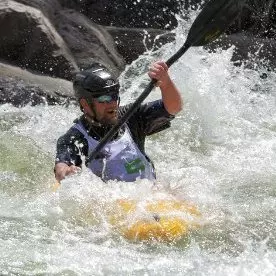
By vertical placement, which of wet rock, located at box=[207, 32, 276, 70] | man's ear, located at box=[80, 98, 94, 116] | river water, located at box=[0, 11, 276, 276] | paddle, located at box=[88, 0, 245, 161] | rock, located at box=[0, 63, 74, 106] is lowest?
rock, located at box=[0, 63, 74, 106]

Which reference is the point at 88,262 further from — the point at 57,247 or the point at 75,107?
the point at 75,107

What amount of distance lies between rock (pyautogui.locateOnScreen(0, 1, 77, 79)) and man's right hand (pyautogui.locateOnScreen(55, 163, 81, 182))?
413 cm

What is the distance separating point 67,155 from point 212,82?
3.69 m

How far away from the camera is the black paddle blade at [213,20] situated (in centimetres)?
397

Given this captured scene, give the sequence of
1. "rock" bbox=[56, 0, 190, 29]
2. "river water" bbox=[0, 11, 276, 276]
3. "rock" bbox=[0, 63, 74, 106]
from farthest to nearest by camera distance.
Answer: "rock" bbox=[56, 0, 190, 29]
"rock" bbox=[0, 63, 74, 106]
"river water" bbox=[0, 11, 276, 276]

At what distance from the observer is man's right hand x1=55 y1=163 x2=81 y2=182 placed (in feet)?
12.8

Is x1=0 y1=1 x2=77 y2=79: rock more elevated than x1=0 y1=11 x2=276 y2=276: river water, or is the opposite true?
x1=0 y1=11 x2=276 y2=276: river water

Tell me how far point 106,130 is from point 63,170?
42cm

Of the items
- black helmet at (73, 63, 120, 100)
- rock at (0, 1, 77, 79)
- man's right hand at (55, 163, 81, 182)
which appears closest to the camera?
man's right hand at (55, 163, 81, 182)

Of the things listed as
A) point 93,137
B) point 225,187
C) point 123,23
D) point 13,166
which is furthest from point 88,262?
point 123,23

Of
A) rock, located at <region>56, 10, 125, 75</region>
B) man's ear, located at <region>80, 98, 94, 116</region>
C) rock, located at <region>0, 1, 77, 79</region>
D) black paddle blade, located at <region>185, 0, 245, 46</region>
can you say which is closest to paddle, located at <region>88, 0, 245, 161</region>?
black paddle blade, located at <region>185, 0, 245, 46</region>

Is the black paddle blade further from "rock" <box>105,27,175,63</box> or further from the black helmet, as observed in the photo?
"rock" <box>105,27,175,63</box>

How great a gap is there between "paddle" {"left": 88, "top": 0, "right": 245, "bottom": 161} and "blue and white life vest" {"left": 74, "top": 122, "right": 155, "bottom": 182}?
118 millimetres

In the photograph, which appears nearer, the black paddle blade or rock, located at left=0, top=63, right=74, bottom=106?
the black paddle blade
